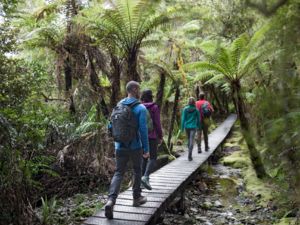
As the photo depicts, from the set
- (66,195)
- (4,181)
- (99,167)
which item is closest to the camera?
(4,181)

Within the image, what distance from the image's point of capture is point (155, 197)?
522cm

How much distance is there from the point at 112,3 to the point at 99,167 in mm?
3456

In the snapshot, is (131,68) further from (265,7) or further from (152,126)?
(265,7)

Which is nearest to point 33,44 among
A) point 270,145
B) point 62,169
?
point 62,169

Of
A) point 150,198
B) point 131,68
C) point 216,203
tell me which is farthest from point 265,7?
point 131,68

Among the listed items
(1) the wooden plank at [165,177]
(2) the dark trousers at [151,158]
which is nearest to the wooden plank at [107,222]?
(2) the dark trousers at [151,158]

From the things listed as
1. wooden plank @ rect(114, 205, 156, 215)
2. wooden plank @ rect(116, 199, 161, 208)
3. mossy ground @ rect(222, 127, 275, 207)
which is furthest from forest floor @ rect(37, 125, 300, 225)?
wooden plank @ rect(114, 205, 156, 215)

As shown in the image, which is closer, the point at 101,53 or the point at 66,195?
the point at 66,195

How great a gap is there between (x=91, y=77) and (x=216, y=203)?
4.45 m

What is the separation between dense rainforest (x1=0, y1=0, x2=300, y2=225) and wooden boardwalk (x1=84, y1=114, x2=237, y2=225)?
1.05 metres

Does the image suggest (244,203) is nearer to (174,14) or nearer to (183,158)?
(183,158)

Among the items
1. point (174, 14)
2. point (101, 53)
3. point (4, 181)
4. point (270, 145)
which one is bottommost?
point (4, 181)

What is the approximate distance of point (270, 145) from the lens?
1842 mm

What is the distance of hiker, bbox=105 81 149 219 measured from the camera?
418 centimetres
